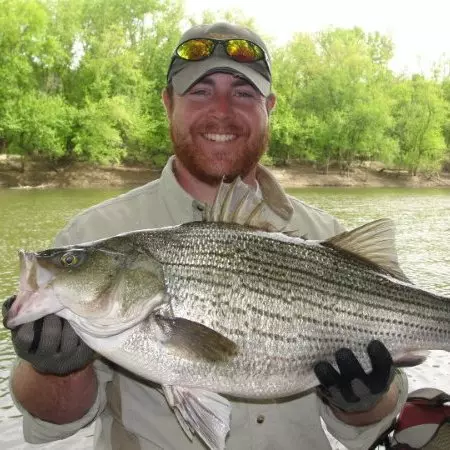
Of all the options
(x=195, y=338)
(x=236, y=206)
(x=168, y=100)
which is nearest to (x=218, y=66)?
(x=168, y=100)

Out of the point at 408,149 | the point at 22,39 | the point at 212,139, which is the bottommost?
the point at 408,149

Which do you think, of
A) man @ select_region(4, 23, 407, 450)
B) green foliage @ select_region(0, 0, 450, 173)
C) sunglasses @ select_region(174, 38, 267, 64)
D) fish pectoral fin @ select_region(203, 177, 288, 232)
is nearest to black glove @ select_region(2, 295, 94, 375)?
man @ select_region(4, 23, 407, 450)

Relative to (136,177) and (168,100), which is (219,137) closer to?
(168,100)

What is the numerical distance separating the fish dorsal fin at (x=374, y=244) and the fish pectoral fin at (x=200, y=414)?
95 cm

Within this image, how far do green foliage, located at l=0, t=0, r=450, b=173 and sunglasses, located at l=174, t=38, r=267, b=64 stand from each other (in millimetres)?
35044

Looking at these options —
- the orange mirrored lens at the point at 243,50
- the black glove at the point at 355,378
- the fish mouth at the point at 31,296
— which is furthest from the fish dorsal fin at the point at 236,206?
the orange mirrored lens at the point at 243,50

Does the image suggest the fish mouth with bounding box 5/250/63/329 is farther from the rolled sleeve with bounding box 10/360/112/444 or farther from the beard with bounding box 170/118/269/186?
the beard with bounding box 170/118/269/186

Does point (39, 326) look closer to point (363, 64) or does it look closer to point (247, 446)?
point (247, 446)

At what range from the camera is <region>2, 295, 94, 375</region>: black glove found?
2.33 m

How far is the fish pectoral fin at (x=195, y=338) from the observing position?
234 cm

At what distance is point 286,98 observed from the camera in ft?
171

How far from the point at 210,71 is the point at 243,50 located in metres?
0.30

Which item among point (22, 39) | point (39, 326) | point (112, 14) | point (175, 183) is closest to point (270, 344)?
point (39, 326)

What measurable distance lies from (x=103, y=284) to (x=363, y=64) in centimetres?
5373
